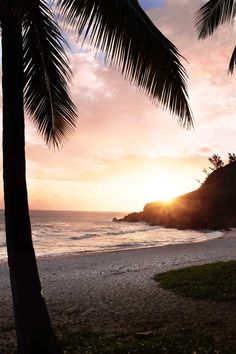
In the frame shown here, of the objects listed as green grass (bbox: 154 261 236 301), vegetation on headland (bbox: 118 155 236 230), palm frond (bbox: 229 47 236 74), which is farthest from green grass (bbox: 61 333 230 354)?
vegetation on headland (bbox: 118 155 236 230)

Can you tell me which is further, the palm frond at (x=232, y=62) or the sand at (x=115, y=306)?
the palm frond at (x=232, y=62)

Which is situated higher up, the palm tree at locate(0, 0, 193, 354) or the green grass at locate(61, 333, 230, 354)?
the palm tree at locate(0, 0, 193, 354)

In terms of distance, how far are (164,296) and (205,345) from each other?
463 centimetres

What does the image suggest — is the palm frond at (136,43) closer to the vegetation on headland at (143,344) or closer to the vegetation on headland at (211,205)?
the vegetation on headland at (143,344)

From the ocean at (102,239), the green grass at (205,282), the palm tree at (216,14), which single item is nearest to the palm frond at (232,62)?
the palm tree at (216,14)

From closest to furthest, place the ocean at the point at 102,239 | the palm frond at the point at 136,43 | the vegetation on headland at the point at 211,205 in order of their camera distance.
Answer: the palm frond at the point at 136,43 < the ocean at the point at 102,239 < the vegetation on headland at the point at 211,205

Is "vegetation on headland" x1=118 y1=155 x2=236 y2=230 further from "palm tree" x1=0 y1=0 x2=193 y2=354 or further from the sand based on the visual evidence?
"palm tree" x1=0 y1=0 x2=193 y2=354

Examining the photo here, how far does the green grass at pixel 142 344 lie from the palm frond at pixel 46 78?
3952mm

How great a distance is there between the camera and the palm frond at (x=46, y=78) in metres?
6.46

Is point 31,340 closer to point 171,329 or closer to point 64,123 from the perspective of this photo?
point 171,329

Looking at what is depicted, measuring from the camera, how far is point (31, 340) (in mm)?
6145

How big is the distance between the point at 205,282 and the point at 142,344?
5683mm

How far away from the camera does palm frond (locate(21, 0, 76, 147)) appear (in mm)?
6457

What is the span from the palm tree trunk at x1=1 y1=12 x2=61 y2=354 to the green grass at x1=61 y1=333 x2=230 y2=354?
1.23m
